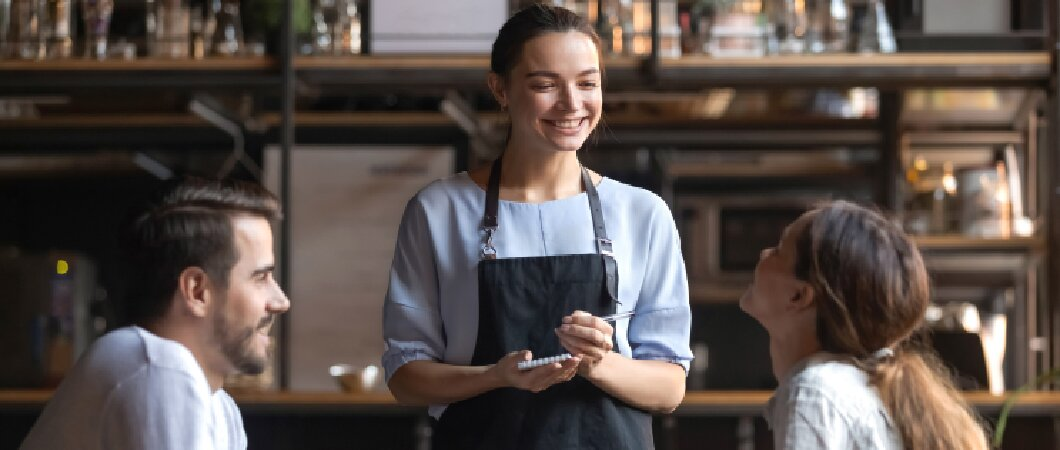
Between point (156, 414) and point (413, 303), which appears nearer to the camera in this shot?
point (156, 414)

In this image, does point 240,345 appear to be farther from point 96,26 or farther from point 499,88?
point 96,26

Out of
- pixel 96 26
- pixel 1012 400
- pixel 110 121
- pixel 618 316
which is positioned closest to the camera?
pixel 618 316

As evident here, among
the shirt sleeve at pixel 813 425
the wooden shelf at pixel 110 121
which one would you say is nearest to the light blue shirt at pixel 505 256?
the shirt sleeve at pixel 813 425

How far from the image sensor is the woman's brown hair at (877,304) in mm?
1854

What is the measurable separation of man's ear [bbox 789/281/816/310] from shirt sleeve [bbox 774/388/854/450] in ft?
0.55

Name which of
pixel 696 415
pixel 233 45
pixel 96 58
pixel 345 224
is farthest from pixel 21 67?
pixel 696 415

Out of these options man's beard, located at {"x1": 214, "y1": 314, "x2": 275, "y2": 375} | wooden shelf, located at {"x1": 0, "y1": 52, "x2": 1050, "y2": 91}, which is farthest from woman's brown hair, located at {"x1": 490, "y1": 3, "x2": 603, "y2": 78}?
wooden shelf, located at {"x1": 0, "y1": 52, "x2": 1050, "y2": 91}

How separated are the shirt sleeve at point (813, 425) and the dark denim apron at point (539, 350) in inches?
10.5

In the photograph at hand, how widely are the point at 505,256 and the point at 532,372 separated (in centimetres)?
23

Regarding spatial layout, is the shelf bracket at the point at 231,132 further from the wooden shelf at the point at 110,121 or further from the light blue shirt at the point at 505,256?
the light blue shirt at the point at 505,256

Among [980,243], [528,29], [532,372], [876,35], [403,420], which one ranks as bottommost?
[403,420]

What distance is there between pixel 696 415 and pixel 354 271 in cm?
131

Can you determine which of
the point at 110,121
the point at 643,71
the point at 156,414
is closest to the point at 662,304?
the point at 156,414

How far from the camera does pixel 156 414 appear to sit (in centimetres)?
155
